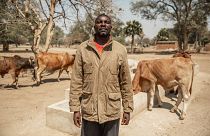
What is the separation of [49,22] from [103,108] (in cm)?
1125

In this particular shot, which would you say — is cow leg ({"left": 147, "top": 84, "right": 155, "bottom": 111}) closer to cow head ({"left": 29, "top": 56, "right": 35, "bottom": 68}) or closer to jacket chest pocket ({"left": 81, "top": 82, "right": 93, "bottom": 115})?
jacket chest pocket ({"left": 81, "top": 82, "right": 93, "bottom": 115})

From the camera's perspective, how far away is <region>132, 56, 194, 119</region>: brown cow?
7203 mm

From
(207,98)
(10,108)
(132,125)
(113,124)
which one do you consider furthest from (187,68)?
(10,108)

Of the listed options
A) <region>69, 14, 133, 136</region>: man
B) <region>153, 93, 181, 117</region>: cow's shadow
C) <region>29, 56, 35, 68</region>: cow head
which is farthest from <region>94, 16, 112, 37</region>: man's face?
<region>29, 56, 35, 68</region>: cow head

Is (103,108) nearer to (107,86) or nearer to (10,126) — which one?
(107,86)

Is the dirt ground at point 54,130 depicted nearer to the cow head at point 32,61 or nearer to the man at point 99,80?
the cow head at point 32,61

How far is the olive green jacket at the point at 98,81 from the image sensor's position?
318cm

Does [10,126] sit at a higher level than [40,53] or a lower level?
lower

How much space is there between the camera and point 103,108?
3.20 m

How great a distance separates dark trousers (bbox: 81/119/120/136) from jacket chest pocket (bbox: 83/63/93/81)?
55cm

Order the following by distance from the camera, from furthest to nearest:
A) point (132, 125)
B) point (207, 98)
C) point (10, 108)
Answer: point (207, 98), point (10, 108), point (132, 125)

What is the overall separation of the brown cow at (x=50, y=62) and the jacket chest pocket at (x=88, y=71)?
932 cm

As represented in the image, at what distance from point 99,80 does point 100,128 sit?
63 centimetres

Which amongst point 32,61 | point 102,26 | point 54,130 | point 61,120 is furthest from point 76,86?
point 32,61
